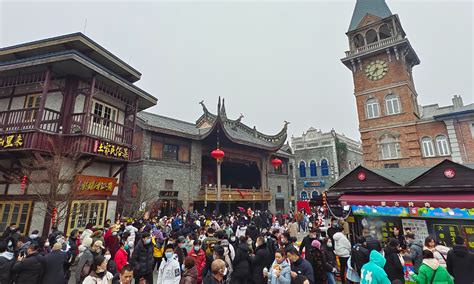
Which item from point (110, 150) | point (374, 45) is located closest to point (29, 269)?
point (110, 150)

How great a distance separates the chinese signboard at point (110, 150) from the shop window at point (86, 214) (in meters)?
2.49

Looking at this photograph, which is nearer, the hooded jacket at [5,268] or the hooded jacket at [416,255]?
the hooded jacket at [5,268]

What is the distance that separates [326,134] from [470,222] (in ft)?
92.9

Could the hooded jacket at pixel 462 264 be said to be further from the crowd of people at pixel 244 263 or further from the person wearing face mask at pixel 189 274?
the person wearing face mask at pixel 189 274

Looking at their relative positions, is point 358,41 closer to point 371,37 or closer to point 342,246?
point 371,37

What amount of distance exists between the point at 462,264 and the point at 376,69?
21.7 meters

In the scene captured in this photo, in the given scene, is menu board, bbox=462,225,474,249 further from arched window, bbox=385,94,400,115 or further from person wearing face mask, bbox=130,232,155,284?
arched window, bbox=385,94,400,115

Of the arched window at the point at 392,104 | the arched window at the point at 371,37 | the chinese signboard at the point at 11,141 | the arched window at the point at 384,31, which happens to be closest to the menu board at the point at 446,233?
the chinese signboard at the point at 11,141

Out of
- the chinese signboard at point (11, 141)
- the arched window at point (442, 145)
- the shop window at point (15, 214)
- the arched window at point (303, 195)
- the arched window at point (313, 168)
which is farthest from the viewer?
the arched window at point (303, 195)

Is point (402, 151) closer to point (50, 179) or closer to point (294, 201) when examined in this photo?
point (294, 201)

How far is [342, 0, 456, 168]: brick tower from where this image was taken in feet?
64.3

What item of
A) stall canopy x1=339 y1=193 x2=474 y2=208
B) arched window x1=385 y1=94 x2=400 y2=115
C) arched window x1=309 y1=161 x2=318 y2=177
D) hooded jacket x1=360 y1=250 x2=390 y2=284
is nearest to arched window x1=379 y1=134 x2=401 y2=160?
arched window x1=385 y1=94 x2=400 y2=115

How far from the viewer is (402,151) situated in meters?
19.7

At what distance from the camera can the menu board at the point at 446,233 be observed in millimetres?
7333
